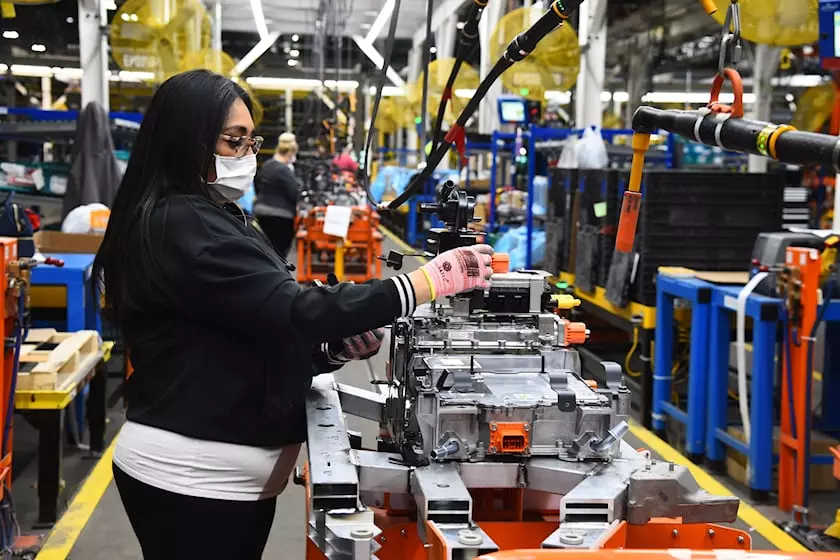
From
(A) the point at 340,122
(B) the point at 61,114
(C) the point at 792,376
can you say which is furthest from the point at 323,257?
(C) the point at 792,376

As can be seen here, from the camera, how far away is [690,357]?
17.0 ft

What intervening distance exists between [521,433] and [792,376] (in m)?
2.79

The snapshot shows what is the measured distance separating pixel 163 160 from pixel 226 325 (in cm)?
39

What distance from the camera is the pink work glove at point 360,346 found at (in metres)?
2.26

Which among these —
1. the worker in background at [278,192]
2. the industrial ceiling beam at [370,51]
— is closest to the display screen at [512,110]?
the worker in background at [278,192]

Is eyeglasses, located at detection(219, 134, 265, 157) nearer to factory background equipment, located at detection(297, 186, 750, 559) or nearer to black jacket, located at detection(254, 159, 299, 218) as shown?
factory background equipment, located at detection(297, 186, 750, 559)

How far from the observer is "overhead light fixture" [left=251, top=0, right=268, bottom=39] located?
2182 cm

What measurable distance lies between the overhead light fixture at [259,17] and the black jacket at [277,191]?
503 inches

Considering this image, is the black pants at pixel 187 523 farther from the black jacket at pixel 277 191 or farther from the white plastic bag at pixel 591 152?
the black jacket at pixel 277 191

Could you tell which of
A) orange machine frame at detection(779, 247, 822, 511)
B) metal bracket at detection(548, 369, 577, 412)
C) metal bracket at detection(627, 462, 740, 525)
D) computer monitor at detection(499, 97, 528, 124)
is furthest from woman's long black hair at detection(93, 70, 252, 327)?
computer monitor at detection(499, 97, 528, 124)

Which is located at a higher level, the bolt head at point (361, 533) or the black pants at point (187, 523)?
the bolt head at point (361, 533)

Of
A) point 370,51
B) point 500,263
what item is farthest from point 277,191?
point 370,51

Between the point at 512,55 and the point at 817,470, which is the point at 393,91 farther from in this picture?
the point at 512,55

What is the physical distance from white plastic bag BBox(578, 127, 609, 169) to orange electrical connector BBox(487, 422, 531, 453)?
274 inches
